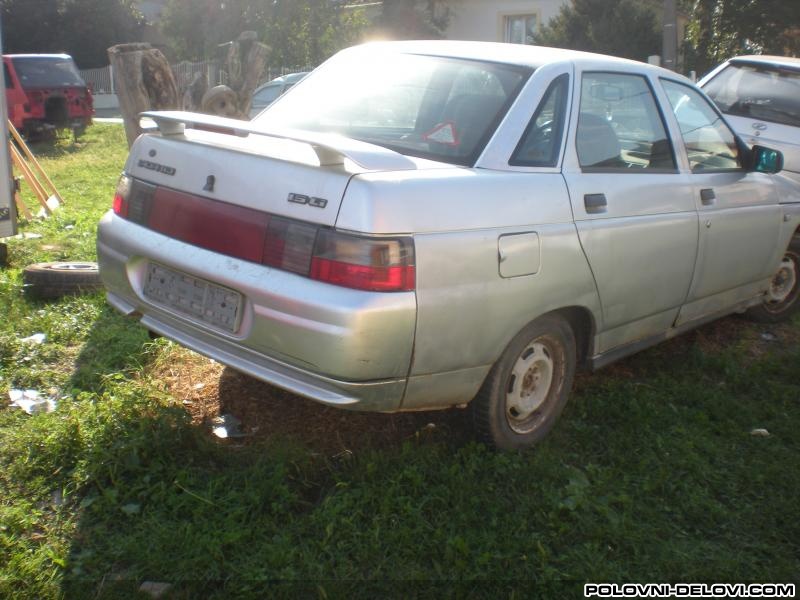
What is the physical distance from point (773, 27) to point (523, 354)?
21006 mm

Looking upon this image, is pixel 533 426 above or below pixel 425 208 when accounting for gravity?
below

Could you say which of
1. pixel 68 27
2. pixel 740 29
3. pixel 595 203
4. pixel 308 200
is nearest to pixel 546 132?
pixel 595 203

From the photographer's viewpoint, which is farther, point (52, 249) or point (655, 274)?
point (52, 249)

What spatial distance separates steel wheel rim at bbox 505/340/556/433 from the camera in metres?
3.70

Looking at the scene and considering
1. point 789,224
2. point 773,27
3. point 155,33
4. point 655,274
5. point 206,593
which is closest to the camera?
point 206,593

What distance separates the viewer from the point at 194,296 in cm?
343

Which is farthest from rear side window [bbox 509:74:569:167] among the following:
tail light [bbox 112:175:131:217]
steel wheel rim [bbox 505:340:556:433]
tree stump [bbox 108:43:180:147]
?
tree stump [bbox 108:43:180:147]

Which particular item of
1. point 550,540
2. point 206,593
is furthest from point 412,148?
point 206,593

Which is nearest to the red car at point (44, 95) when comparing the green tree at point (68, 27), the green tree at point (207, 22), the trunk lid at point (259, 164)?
the green tree at point (207, 22)

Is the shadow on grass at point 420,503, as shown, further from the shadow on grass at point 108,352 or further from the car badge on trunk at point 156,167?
the car badge on trunk at point 156,167

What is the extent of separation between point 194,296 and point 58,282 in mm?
2540

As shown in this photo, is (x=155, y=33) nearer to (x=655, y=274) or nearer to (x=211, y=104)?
(x=211, y=104)

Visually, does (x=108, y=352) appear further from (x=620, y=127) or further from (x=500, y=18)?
(x=500, y=18)

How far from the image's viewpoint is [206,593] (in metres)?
2.80
